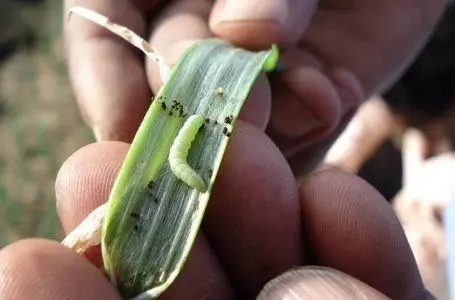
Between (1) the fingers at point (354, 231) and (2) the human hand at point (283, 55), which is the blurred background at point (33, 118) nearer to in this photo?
(2) the human hand at point (283, 55)

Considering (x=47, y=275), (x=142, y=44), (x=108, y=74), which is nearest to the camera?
(x=47, y=275)

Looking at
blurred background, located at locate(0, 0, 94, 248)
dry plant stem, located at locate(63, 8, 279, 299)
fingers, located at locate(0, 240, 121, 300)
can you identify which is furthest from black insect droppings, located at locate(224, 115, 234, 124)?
blurred background, located at locate(0, 0, 94, 248)

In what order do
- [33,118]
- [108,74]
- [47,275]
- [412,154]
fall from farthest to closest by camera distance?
[33,118]
[412,154]
[108,74]
[47,275]

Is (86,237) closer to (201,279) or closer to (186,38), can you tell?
(201,279)

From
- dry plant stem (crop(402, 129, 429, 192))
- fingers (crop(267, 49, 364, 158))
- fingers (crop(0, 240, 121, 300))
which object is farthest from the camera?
dry plant stem (crop(402, 129, 429, 192))

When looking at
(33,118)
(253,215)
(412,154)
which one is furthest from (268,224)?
(33,118)

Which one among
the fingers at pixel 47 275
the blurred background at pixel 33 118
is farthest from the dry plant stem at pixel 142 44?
the blurred background at pixel 33 118

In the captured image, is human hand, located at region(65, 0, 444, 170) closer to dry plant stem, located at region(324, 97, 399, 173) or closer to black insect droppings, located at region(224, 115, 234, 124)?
black insect droppings, located at region(224, 115, 234, 124)
